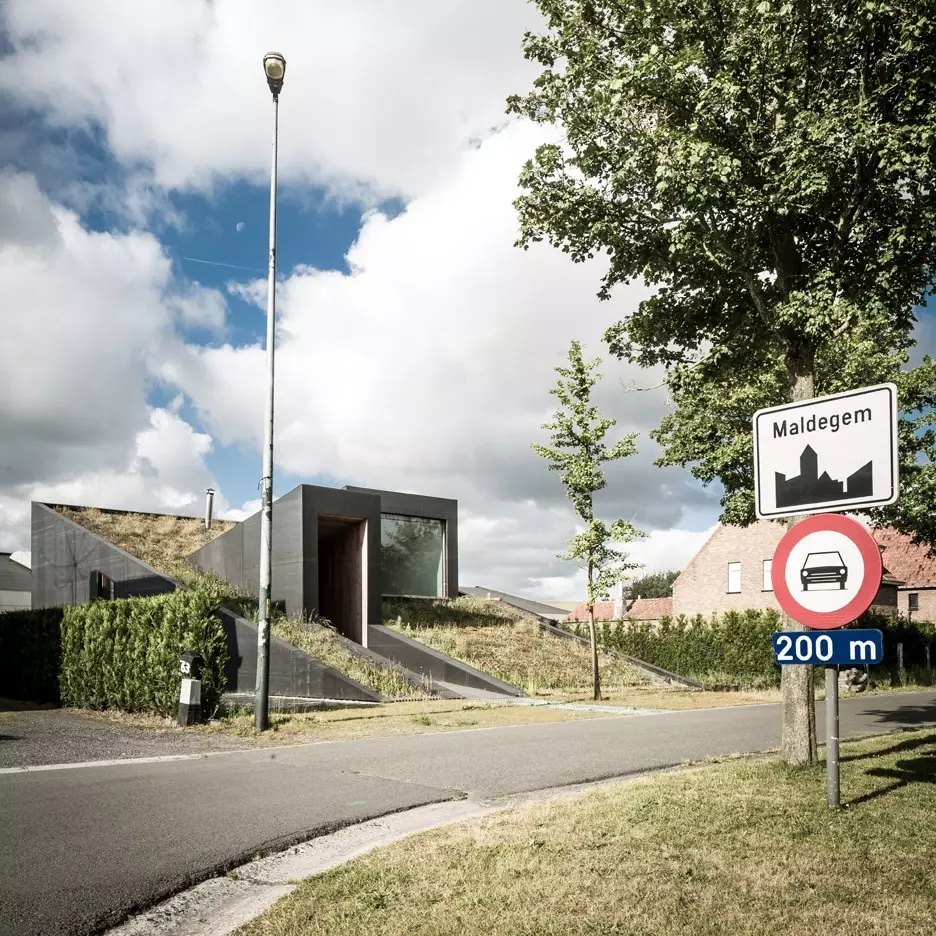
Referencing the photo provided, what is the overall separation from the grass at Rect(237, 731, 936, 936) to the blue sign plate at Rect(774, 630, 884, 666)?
3.51 feet

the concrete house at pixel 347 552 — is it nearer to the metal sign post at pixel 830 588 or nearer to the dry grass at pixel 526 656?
the dry grass at pixel 526 656

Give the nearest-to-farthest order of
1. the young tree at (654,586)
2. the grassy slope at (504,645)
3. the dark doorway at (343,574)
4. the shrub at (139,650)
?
the shrub at (139,650) < the grassy slope at (504,645) < the dark doorway at (343,574) < the young tree at (654,586)

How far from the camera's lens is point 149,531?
29.6m

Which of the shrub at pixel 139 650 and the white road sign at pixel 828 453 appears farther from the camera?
the shrub at pixel 139 650

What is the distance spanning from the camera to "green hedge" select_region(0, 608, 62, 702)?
62.6ft

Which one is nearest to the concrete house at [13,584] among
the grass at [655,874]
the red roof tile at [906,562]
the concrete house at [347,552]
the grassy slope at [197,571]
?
the grassy slope at [197,571]

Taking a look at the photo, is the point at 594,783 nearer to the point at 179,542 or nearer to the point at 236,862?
the point at 236,862

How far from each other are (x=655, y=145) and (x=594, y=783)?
21.9 feet

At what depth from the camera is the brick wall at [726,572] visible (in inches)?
1555

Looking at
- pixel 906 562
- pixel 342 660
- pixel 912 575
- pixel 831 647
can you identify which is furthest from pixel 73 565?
pixel 906 562

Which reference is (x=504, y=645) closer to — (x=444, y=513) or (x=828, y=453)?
(x=444, y=513)

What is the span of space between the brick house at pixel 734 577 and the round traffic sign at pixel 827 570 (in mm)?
33798

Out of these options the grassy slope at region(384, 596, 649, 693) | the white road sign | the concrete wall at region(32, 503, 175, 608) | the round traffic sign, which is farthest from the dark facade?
the round traffic sign

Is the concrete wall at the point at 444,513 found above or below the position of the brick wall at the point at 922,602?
above
